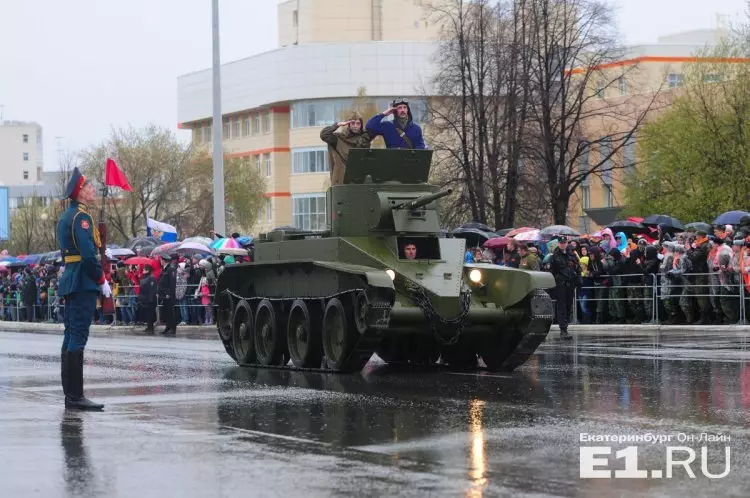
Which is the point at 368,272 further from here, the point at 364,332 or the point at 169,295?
the point at 169,295

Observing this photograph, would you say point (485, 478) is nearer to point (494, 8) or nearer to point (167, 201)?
point (494, 8)

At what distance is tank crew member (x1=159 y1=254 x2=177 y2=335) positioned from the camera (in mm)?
35375

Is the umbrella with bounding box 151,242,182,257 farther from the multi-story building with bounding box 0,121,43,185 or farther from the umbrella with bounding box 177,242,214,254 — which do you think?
the multi-story building with bounding box 0,121,43,185

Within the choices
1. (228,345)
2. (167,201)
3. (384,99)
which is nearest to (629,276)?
(228,345)

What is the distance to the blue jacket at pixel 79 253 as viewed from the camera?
47.3 ft

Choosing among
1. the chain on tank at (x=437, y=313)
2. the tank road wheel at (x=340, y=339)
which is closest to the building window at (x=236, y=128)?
the tank road wheel at (x=340, y=339)

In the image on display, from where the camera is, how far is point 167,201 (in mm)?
83812

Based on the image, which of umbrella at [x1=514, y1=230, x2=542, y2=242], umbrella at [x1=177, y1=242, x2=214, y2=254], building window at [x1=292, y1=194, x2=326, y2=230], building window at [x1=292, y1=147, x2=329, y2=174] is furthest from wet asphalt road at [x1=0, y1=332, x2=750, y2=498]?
building window at [x1=292, y1=194, x2=326, y2=230]

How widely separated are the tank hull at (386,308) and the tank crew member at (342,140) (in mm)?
1259

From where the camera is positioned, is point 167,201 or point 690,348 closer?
point 690,348

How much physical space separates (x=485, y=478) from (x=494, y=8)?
44.7 m

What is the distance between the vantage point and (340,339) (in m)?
18.5

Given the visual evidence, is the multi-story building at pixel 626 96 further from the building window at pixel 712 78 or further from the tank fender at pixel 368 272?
the tank fender at pixel 368 272

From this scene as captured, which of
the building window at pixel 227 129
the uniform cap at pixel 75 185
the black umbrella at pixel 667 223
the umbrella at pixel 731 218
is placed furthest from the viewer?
the building window at pixel 227 129
